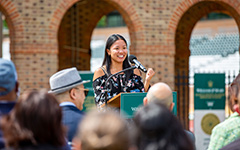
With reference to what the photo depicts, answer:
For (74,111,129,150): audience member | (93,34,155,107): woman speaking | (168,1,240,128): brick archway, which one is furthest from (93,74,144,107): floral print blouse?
(168,1,240,128): brick archway

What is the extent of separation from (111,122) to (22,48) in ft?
29.8

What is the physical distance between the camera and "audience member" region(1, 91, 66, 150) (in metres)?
2.29

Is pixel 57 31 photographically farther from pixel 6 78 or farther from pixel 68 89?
pixel 6 78

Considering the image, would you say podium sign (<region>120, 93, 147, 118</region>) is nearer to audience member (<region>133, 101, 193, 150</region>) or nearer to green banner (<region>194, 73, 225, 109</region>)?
audience member (<region>133, 101, 193, 150</region>)

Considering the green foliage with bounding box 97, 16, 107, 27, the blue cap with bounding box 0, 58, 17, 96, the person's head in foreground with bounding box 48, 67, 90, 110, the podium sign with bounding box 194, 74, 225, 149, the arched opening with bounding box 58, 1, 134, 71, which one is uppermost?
the green foliage with bounding box 97, 16, 107, 27

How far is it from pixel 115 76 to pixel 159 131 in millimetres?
2869

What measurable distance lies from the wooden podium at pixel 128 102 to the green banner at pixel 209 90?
22.2 feet

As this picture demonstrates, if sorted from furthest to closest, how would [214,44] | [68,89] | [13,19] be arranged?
[214,44]
[13,19]
[68,89]

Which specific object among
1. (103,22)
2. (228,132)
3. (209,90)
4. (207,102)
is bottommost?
(207,102)

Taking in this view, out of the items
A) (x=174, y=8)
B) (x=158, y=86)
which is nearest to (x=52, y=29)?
(x=174, y=8)

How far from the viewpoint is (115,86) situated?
201 inches

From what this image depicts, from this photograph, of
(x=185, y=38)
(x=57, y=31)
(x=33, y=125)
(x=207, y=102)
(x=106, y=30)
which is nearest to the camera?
(x=33, y=125)

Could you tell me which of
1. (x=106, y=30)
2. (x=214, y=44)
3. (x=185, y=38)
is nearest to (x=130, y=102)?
(x=185, y=38)

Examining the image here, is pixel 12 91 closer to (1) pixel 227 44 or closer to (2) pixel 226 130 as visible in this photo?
(2) pixel 226 130
